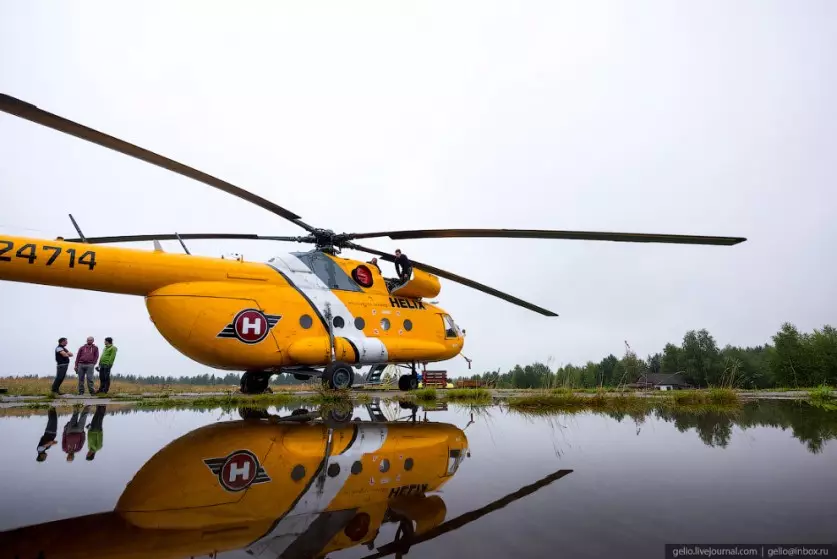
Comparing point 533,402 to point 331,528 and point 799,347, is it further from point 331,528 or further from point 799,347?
point 799,347

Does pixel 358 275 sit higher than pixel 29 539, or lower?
higher

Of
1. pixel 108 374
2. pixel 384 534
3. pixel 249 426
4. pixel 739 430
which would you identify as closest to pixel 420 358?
pixel 249 426

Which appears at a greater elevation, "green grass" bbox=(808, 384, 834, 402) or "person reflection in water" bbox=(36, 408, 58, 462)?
"green grass" bbox=(808, 384, 834, 402)

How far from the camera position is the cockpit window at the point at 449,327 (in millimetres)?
13734

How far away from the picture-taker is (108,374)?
13.1 m

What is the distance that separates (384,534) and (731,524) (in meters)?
1.45

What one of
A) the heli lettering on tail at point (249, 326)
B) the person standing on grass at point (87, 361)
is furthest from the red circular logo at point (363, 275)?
the person standing on grass at point (87, 361)

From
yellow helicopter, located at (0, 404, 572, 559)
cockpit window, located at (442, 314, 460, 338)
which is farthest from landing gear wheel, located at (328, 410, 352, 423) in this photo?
cockpit window, located at (442, 314, 460, 338)

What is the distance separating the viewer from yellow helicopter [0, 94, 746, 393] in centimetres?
737

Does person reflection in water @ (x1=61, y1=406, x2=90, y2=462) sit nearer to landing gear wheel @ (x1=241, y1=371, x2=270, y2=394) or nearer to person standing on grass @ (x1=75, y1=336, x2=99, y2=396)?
landing gear wheel @ (x1=241, y1=371, x2=270, y2=394)

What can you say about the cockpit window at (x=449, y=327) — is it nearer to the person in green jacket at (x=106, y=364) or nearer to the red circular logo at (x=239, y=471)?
the red circular logo at (x=239, y=471)

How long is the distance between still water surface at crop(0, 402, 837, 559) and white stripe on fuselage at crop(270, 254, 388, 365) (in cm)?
612

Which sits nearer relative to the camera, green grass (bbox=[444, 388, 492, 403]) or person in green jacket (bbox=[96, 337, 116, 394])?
green grass (bbox=[444, 388, 492, 403])

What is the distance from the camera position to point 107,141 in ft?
20.6
